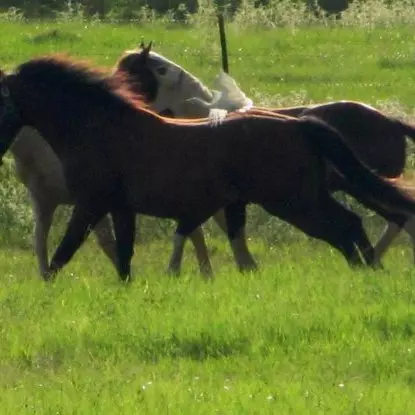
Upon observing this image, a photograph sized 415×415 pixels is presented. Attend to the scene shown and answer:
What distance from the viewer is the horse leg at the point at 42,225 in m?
12.1

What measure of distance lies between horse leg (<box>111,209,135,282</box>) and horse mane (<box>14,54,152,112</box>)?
0.76 meters

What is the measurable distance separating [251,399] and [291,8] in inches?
1125

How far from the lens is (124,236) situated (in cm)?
1105

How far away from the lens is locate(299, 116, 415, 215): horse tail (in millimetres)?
10641

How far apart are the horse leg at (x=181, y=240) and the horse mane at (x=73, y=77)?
891 millimetres

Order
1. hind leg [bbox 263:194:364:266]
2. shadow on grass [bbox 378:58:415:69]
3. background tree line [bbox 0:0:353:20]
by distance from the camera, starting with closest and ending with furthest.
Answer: hind leg [bbox 263:194:364:266] → shadow on grass [bbox 378:58:415:69] → background tree line [bbox 0:0:353:20]

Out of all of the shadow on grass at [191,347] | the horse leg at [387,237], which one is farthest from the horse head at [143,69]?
the shadow on grass at [191,347]

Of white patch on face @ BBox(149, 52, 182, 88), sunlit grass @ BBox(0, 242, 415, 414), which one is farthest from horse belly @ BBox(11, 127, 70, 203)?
sunlit grass @ BBox(0, 242, 415, 414)

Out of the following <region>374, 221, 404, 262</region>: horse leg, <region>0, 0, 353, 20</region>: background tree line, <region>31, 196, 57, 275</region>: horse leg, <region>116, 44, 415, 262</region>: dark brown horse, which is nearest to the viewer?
<region>116, 44, 415, 262</region>: dark brown horse

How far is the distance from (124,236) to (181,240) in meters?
0.52

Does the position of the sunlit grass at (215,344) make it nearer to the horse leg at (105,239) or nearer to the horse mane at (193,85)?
the horse leg at (105,239)

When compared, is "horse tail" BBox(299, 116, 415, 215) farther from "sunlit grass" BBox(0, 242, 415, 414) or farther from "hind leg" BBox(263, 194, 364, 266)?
"sunlit grass" BBox(0, 242, 415, 414)

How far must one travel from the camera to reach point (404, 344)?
802 centimetres

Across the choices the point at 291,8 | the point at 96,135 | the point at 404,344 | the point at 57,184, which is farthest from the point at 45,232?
the point at 291,8
